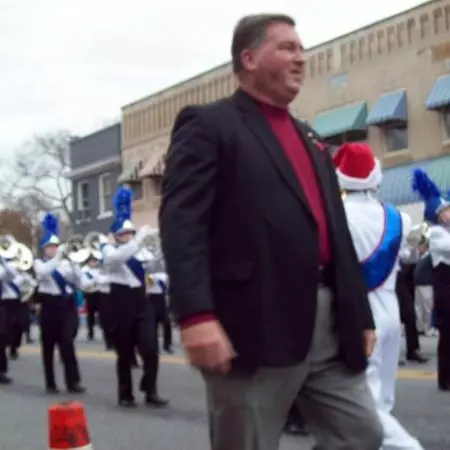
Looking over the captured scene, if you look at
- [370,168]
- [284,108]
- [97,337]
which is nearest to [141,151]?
[97,337]

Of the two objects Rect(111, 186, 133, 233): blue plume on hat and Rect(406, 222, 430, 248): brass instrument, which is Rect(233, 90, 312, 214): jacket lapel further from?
Rect(406, 222, 430, 248): brass instrument

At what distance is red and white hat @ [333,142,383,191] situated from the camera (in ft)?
21.7

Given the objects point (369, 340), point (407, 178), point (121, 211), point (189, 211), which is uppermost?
point (407, 178)

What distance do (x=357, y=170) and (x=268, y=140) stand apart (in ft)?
9.38

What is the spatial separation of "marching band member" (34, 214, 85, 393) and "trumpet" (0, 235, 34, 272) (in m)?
4.23

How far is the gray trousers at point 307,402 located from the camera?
3.67 meters

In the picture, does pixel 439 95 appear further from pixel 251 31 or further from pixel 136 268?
pixel 251 31

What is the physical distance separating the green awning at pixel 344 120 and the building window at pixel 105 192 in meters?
14.2

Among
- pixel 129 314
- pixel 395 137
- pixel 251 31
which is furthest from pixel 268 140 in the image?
pixel 395 137

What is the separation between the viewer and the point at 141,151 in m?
37.9

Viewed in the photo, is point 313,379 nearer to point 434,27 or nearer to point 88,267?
point 88,267

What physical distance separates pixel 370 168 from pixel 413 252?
9.66 meters

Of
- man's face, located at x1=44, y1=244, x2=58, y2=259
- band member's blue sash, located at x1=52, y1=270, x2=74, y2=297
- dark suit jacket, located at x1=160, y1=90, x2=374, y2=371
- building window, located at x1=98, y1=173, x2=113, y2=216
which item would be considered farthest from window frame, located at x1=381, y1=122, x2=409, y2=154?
dark suit jacket, located at x1=160, y1=90, x2=374, y2=371

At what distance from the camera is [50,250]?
13.2 meters
